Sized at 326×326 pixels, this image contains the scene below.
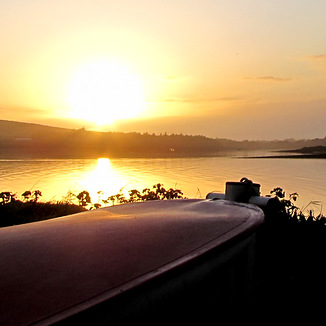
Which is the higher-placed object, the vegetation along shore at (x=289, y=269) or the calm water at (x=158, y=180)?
the vegetation along shore at (x=289, y=269)

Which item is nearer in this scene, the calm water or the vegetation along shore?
the vegetation along shore

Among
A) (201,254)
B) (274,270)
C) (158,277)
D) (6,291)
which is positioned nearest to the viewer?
(6,291)

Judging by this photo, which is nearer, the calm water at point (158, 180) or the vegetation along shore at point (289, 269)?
the vegetation along shore at point (289, 269)

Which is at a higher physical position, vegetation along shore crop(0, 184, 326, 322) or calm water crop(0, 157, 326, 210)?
vegetation along shore crop(0, 184, 326, 322)

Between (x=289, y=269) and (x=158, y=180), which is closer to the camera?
(x=289, y=269)

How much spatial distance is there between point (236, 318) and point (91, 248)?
55.9 inches

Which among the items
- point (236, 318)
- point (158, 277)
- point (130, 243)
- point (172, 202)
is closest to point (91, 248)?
point (130, 243)

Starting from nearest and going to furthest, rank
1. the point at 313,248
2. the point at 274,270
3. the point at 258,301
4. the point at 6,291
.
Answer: the point at 6,291 < the point at 258,301 < the point at 274,270 < the point at 313,248

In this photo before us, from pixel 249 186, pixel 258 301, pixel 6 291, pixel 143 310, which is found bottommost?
pixel 258 301

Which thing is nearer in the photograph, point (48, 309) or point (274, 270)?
point (48, 309)

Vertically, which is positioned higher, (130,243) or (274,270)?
(130,243)

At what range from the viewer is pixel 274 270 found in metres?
4.66

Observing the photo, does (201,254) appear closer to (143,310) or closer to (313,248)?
(143,310)

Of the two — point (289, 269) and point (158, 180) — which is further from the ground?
point (289, 269)
